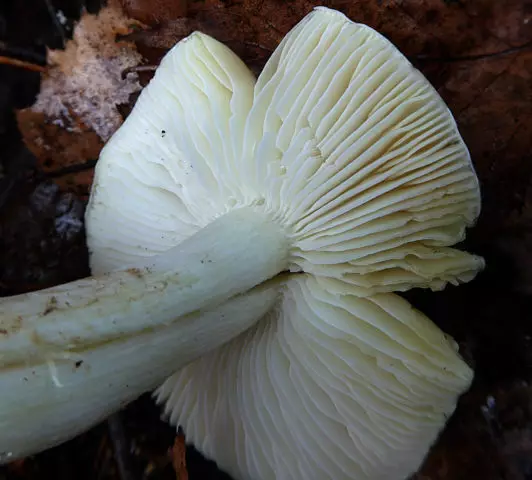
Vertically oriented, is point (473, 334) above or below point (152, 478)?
above

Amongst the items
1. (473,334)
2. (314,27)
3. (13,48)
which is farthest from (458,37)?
(13,48)

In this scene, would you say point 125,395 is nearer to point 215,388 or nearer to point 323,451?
point 215,388

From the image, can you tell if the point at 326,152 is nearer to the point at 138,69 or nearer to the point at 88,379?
the point at 88,379

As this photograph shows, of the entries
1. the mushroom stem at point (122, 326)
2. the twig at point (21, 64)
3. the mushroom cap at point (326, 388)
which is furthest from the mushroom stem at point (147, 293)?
the twig at point (21, 64)

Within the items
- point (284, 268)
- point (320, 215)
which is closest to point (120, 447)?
point (284, 268)

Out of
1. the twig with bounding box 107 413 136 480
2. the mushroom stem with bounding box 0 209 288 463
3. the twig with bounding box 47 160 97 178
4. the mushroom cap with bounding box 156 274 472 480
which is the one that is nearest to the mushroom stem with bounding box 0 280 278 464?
the mushroom stem with bounding box 0 209 288 463

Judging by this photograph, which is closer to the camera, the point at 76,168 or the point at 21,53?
the point at 76,168
